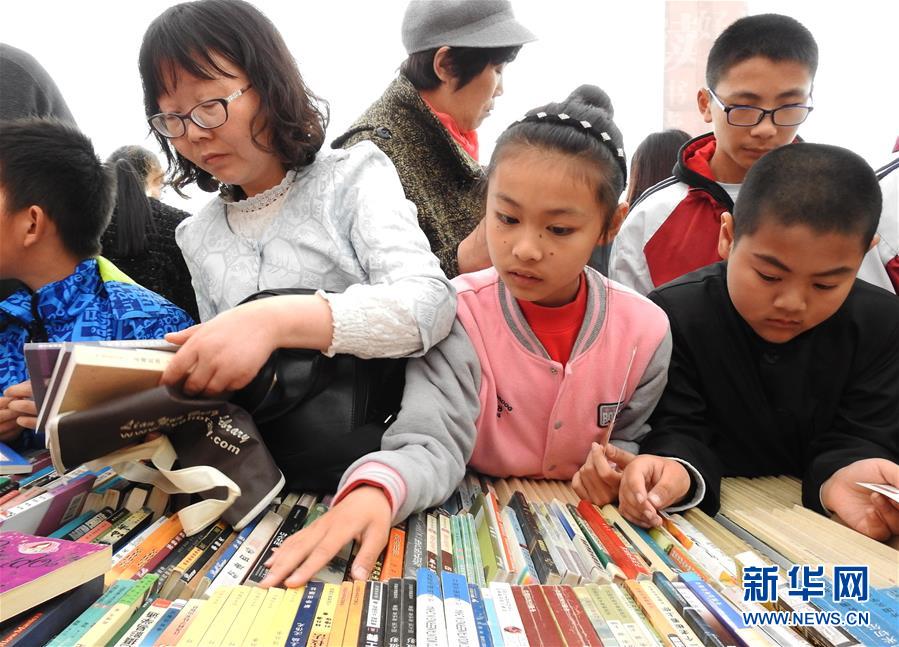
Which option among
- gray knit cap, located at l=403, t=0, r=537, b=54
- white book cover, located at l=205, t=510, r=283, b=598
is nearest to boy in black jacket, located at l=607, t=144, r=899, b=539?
white book cover, located at l=205, t=510, r=283, b=598

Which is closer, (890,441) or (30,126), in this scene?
(890,441)

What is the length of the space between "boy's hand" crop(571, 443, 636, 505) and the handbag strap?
508mm

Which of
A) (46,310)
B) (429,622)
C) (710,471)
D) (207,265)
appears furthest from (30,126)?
(710,471)

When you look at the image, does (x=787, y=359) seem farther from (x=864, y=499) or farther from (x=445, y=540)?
(x=445, y=540)

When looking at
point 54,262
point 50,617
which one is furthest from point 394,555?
point 54,262

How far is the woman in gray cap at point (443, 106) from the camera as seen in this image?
4.75ft

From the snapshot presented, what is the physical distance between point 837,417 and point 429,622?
2.86 ft

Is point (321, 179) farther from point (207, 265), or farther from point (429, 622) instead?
point (429, 622)

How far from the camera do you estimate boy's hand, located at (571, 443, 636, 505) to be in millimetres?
927

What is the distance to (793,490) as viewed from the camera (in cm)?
110

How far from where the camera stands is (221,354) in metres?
0.77

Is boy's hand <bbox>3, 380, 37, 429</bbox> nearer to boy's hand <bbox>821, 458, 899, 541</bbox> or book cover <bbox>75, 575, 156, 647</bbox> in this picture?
book cover <bbox>75, 575, 156, 647</bbox>

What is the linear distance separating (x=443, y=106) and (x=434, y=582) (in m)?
1.25

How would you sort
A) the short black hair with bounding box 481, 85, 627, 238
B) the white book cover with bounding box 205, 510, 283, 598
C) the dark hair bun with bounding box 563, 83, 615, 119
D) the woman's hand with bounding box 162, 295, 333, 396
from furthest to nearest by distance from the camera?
the dark hair bun with bounding box 563, 83, 615, 119 < the short black hair with bounding box 481, 85, 627, 238 < the woman's hand with bounding box 162, 295, 333, 396 < the white book cover with bounding box 205, 510, 283, 598
